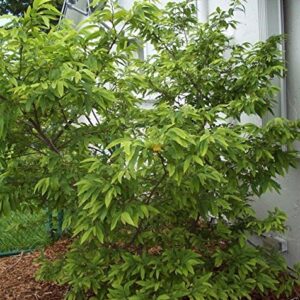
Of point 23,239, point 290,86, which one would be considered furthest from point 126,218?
point 23,239

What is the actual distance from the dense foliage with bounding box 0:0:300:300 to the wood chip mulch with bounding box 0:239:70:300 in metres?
0.41

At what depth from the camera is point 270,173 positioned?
308cm

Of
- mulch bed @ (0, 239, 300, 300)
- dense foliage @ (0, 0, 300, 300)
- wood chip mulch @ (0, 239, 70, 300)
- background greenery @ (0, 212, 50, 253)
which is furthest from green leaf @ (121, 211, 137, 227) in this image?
background greenery @ (0, 212, 50, 253)

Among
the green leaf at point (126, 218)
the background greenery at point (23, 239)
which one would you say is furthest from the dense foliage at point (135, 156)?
the background greenery at point (23, 239)

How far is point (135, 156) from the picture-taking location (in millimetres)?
2240

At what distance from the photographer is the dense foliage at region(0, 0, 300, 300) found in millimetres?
2436

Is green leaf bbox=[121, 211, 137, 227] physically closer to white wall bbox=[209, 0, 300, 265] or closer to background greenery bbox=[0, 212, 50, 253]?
white wall bbox=[209, 0, 300, 265]

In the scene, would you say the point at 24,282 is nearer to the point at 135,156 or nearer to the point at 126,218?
the point at 126,218

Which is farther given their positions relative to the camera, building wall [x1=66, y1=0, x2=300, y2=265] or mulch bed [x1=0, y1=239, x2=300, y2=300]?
mulch bed [x1=0, y1=239, x2=300, y2=300]

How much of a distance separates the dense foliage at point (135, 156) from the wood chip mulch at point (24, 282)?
0.41 meters

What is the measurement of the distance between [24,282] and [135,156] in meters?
2.52

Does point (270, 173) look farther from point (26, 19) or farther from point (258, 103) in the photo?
point (26, 19)

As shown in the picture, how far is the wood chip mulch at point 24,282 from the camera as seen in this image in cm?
385

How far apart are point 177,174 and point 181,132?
0.81 feet
